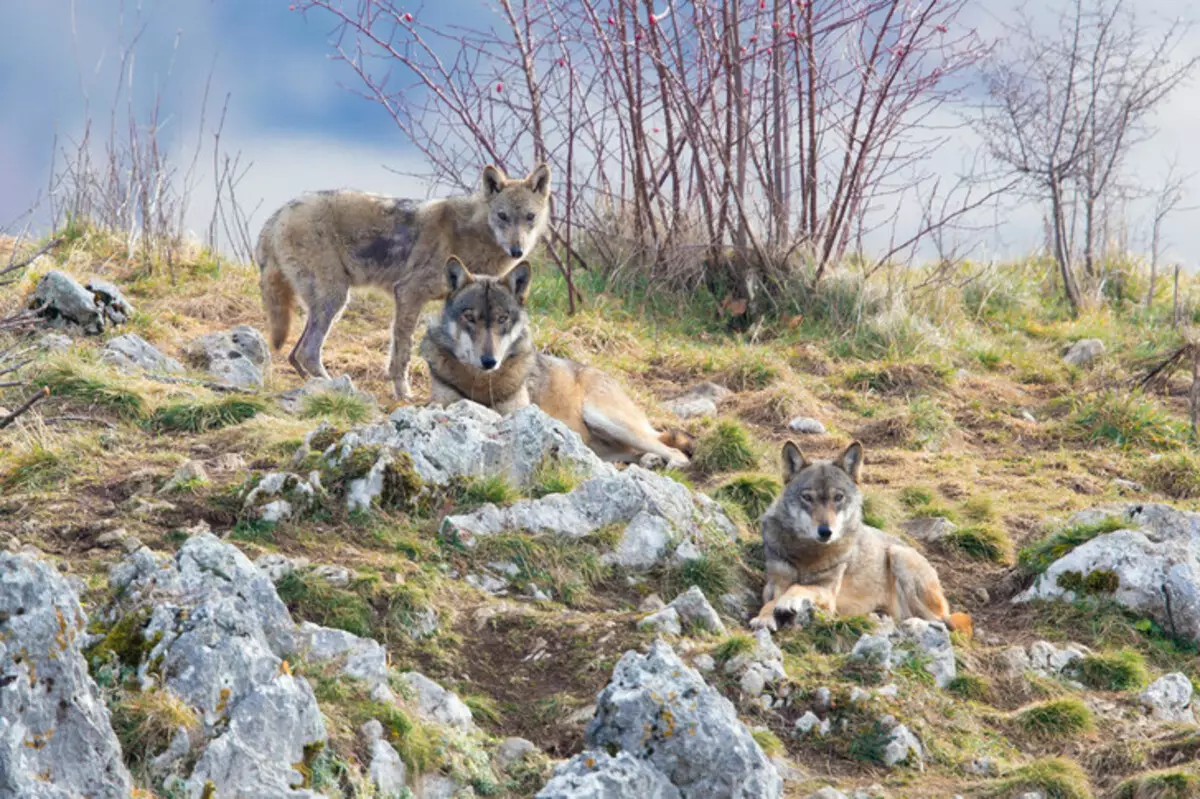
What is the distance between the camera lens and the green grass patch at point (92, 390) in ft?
27.7

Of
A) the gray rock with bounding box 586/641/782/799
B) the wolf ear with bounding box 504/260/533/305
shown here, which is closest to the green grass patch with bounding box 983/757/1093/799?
the gray rock with bounding box 586/641/782/799

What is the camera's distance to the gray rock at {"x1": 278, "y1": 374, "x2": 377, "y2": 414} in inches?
353

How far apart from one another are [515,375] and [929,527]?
3.30 metres

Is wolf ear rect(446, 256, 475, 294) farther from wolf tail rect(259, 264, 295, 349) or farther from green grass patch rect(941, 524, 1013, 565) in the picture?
green grass patch rect(941, 524, 1013, 565)

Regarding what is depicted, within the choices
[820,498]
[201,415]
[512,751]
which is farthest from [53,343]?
[512,751]

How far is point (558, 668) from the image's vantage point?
545 cm

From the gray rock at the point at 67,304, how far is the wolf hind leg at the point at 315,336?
1832 mm

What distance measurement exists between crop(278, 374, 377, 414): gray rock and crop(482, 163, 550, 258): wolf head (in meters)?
2.21

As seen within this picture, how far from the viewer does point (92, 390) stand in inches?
341

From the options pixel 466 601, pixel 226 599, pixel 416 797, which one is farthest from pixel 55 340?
pixel 416 797

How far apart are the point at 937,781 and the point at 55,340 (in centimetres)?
799

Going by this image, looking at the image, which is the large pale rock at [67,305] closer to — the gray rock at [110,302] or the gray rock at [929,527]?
the gray rock at [110,302]

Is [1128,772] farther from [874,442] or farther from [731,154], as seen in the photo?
[731,154]

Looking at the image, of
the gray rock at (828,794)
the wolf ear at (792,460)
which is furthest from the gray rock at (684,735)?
the wolf ear at (792,460)
